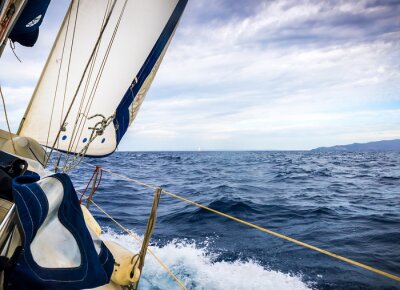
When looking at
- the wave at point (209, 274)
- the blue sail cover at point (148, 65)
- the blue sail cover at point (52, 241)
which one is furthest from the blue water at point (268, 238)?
the blue sail cover at point (52, 241)

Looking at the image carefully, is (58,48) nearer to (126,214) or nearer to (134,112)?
(134,112)

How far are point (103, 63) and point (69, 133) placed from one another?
158 cm

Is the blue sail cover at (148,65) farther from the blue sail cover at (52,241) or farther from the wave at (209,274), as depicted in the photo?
the blue sail cover at (52,241)

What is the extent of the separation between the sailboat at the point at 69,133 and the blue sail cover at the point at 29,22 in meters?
0.01

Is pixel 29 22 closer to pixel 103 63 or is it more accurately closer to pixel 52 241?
pixel 103 63

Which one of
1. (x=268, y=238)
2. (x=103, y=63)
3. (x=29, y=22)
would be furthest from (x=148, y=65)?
(x=268, y=238)

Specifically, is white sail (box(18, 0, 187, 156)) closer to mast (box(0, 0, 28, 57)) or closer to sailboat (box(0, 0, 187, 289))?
sailboat (box(0, 0, 187, 289))

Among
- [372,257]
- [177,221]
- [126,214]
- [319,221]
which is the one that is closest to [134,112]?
[177,221]

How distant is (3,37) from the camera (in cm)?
174

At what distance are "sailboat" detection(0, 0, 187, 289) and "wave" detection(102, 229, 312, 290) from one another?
1223mm

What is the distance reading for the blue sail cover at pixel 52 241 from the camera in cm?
113

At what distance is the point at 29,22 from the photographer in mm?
3127

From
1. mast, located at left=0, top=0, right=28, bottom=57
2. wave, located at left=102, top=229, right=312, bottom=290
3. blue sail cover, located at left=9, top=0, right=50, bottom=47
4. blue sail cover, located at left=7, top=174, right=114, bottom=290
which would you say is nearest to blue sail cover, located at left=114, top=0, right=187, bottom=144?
blue sail cover, located at left=9, top=0, right=50, bottom=47

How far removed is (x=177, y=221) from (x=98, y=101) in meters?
4.38
